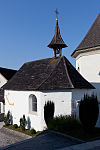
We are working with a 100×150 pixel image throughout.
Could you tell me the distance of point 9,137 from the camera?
517 inches

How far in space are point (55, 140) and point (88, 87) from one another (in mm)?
7663

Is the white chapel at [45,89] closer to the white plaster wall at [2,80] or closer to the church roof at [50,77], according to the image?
the church roof at [50,77]

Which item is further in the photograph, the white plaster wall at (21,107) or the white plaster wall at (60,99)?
the white plaster wall at (21,107)

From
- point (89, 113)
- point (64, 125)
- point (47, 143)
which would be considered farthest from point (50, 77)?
point (47, 143)

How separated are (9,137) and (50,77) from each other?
22.8ft

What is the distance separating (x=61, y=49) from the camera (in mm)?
19000

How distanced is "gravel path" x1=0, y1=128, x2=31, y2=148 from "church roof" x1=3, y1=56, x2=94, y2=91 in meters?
4.49

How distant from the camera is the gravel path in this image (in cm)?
1184

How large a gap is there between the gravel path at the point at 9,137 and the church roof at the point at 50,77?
4.49m

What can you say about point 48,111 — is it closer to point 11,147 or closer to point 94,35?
point 11,147

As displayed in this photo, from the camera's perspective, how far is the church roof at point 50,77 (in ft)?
45.5

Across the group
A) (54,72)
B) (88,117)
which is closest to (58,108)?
(54,72)

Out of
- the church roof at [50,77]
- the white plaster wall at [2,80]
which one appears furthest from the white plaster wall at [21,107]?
the white plaster wall at [2,80]

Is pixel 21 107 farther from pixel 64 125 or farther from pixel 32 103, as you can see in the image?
pixel 64 125
